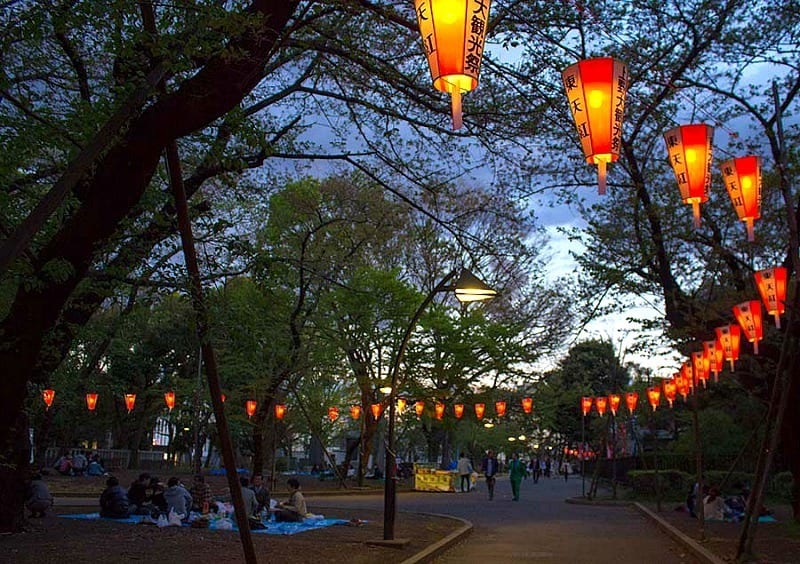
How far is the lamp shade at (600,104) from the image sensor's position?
8.08 m

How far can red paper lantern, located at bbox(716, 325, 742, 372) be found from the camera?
16188 millimetres

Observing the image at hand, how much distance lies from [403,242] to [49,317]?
25.9 meters

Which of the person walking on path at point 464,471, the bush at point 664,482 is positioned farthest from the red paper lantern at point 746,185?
the person walking on path at point 464,471

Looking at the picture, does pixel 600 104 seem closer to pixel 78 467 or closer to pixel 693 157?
pixel 693 157

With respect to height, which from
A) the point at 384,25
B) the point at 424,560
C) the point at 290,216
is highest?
the point at 290,216

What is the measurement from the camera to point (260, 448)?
27.8 metres

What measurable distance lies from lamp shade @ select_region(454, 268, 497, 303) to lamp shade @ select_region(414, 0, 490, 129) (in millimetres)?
5447

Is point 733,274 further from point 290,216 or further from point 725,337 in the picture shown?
point 290,216

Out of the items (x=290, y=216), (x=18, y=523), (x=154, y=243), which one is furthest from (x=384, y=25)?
(x=290, y=216)

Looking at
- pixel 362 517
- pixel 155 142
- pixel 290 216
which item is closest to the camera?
pixel 155 142

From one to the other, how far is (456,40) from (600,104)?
6.83 ft

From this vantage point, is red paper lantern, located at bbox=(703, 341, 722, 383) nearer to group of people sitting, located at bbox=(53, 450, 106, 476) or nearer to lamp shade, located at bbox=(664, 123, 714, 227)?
lamp shade, located at bbox=(664, 123, 714, 227)

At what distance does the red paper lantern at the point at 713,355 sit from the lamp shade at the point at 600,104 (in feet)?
34.1

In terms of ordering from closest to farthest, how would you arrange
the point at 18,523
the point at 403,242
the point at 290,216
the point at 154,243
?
the point at 154,243 < the point at 18,523 < the point at 290,216 < the point at 403,242
